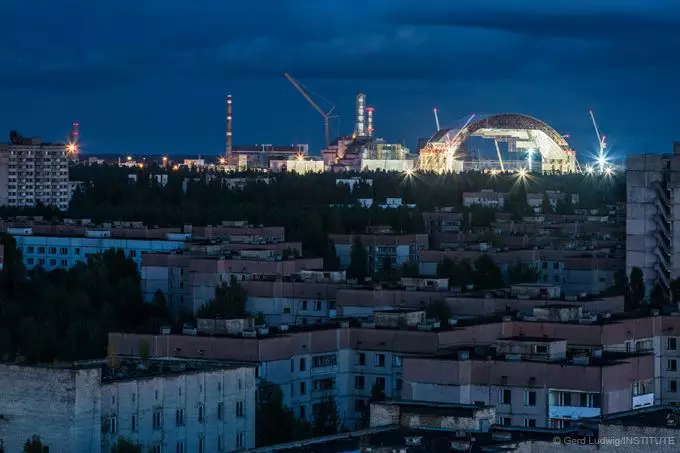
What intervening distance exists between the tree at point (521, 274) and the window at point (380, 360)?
14904mm

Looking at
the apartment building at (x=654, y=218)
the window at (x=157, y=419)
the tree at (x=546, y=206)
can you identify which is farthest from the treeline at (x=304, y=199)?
the window at (x=157, y=419)

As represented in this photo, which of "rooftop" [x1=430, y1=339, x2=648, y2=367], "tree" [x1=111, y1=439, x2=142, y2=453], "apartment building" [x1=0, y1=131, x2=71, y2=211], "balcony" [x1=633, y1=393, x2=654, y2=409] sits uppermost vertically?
"apartment building" [x1=0, y1=131, x2=71, y2=211]

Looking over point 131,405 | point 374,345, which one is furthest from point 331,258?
point 131,405

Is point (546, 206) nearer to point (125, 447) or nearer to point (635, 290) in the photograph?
point (635, 290)

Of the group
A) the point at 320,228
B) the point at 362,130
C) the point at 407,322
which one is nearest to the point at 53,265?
the point at 320,228

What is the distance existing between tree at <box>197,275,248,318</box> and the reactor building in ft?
Result: 307

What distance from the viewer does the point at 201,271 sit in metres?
42.7

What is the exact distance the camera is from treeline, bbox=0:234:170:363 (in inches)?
1261

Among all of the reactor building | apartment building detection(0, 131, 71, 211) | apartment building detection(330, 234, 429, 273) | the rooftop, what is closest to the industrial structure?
the reactor building

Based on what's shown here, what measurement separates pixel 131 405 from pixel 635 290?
62.6ft

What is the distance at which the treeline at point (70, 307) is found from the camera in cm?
3203

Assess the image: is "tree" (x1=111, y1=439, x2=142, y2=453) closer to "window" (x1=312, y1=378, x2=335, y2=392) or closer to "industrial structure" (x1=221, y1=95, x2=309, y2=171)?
"window" (x1=312, y1=378, x2=335, y2=392)

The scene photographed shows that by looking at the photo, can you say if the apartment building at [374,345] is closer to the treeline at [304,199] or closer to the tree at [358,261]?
the tree at [358,261]

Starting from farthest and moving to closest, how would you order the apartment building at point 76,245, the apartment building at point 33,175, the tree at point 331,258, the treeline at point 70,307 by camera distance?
1. the apartment building at point 33,175
2. the apartment building at point 76,245
3. the tree at point 331,258
4. the treeline at point 70,307
